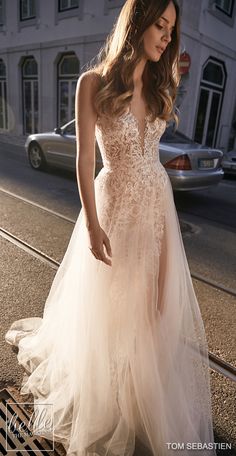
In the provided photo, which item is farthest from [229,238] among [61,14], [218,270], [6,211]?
[61,14]

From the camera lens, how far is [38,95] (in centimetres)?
1628

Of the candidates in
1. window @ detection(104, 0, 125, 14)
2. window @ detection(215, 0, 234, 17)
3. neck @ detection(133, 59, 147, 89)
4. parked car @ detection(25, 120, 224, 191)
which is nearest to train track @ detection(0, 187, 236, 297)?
parked car @ detection(25, 120, 224, 191)

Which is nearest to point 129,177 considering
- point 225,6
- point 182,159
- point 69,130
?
point 182,159

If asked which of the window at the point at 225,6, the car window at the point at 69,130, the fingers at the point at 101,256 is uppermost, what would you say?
the window at the point at 225,6

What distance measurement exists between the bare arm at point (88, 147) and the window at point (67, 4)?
1494 centimetres

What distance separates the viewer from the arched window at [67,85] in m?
14.7

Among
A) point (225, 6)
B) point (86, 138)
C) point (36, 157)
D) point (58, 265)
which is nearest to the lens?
point (86, 138)

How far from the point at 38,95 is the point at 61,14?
366 centimetres

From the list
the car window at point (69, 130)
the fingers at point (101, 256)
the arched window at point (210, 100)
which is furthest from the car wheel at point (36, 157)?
the arched window at point (210, 100)

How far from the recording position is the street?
2193mm

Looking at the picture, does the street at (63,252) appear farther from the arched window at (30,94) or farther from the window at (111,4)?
the arched window at (30,94)

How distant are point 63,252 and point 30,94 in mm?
15546
